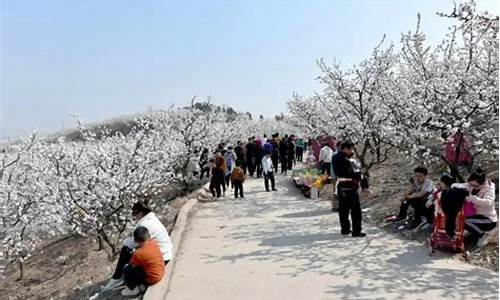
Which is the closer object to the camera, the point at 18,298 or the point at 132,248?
the point at 132,248

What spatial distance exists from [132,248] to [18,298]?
585 cm

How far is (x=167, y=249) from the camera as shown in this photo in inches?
269

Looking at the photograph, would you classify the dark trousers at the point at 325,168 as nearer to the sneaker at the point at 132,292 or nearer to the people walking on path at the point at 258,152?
the people walking on path at the point at 258,152

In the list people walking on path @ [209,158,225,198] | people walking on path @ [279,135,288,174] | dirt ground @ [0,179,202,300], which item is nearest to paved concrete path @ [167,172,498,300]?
dirt ground @ [0,179,202,300]

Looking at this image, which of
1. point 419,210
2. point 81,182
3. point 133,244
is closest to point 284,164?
point 81,182

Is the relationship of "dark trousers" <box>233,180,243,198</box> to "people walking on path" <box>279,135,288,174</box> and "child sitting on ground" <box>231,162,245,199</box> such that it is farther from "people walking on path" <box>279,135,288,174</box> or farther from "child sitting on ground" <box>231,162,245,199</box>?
"people walking on path" <box>279,135,288,174</box>

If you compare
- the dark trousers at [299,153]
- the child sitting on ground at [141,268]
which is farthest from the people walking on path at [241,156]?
the child sitting on ground at [141,268]

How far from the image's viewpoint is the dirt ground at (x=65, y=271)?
8926mm

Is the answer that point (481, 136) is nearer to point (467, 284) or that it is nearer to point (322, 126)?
point (467, 284)

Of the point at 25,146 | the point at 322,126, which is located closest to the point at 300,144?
the point at 322,126

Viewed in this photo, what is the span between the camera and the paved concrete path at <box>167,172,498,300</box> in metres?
5.76

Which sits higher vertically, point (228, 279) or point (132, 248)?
point (132, 248)

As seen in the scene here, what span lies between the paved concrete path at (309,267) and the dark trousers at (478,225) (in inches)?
26.5

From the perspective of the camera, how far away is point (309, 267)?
682 centimetres
